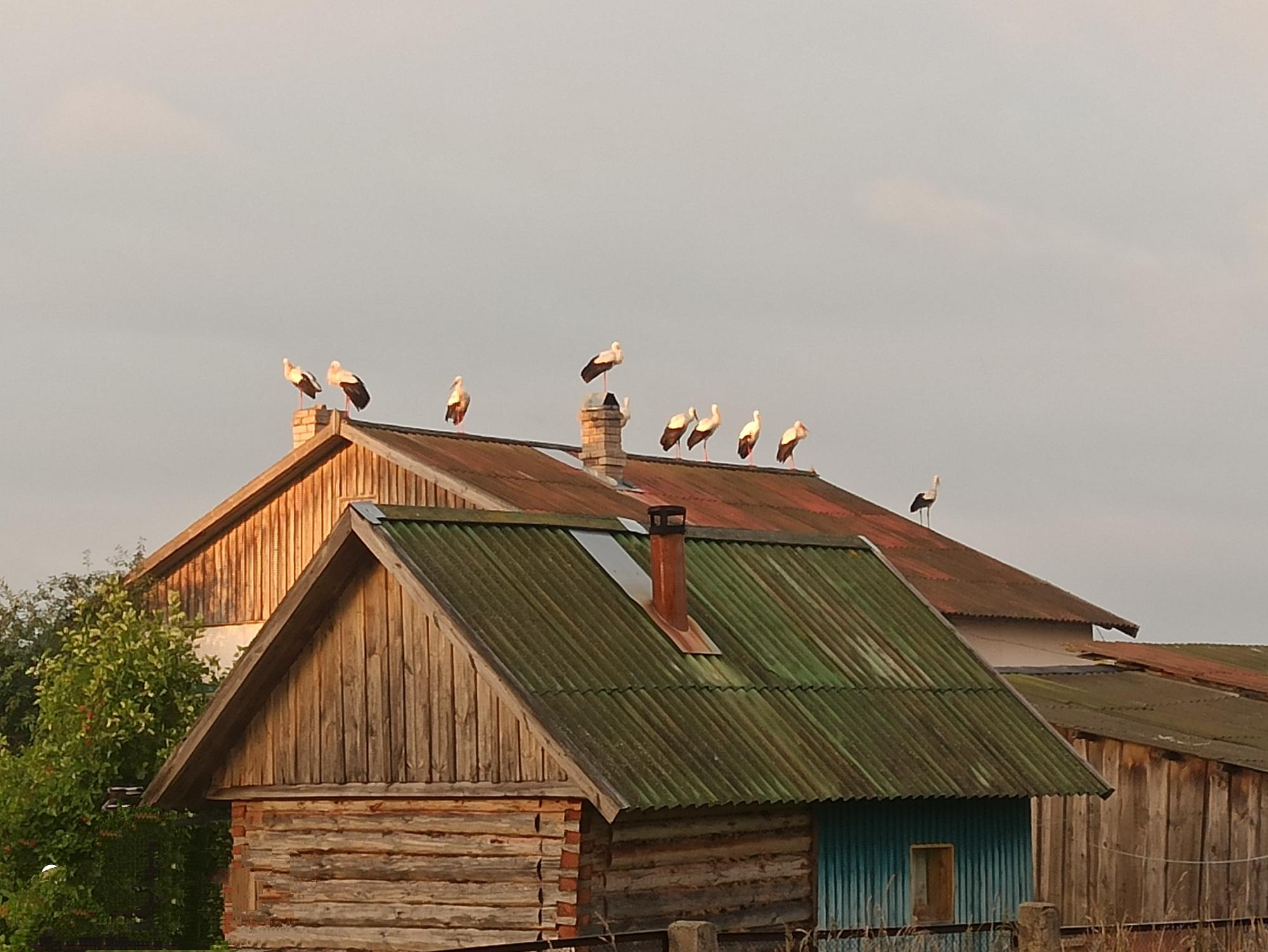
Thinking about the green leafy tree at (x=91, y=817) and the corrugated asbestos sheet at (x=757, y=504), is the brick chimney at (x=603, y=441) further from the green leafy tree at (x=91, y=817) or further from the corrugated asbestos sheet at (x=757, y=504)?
the green leafy tree at (x=91, y=817)

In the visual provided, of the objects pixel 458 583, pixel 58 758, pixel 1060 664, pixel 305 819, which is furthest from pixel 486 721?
pixel 1060 664

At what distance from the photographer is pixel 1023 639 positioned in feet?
121

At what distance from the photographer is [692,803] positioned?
16469 mm

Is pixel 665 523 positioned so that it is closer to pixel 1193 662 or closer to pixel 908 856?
Answer: pixel 908 856

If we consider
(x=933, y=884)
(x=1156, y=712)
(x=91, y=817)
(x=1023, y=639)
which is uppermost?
(x=1023, y=639)

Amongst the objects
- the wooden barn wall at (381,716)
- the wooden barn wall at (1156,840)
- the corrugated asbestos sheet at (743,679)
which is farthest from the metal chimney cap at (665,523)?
the wooden barn wall at (1156,840)

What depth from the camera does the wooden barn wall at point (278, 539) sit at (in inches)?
1231

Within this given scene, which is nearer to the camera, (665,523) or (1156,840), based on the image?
(665,523)

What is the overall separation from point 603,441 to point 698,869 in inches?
725

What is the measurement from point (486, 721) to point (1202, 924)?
19.4 feet

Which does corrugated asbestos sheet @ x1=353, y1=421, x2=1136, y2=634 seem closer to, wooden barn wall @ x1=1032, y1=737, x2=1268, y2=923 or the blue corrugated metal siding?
wooden barn wall @ x1=1032, y1=737, x2=1268, y2=923

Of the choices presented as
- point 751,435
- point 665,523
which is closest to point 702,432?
point 751,435

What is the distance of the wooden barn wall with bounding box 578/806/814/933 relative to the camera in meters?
17.0

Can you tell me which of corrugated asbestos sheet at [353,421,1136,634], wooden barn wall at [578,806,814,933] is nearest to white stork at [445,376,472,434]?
corrugated asbestos sheet at [353,421,1136,634]
